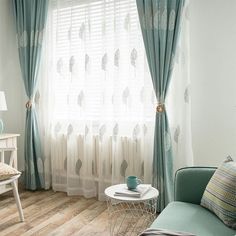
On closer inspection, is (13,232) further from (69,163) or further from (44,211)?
(69,163)

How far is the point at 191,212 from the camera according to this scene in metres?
1.76

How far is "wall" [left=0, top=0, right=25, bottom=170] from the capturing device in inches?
142

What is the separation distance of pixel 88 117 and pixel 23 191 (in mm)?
1228

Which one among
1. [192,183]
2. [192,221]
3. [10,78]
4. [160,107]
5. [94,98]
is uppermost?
[10,78]

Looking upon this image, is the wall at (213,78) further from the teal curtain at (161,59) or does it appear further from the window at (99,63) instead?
the window at (99,63)

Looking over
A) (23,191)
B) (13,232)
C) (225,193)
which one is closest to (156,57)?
(225,193)

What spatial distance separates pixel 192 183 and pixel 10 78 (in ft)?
9.01

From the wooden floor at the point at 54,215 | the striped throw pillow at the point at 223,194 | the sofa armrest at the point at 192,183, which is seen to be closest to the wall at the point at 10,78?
the wooden floor at the point at 54,215

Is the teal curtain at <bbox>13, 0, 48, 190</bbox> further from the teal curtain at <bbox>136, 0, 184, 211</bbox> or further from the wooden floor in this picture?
the teal curtain at <bbox>136, 0, 184, 211</bbox>

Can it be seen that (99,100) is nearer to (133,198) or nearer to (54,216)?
(54,216)

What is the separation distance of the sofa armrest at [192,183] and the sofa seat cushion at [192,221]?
0.08 metres

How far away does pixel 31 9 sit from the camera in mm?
3451

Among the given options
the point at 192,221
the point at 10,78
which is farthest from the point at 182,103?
the point at 10,78

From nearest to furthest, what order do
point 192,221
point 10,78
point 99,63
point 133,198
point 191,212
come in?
point 192,221 < point 191,212 < point 133,198 < point 99,63 < point 10,78
